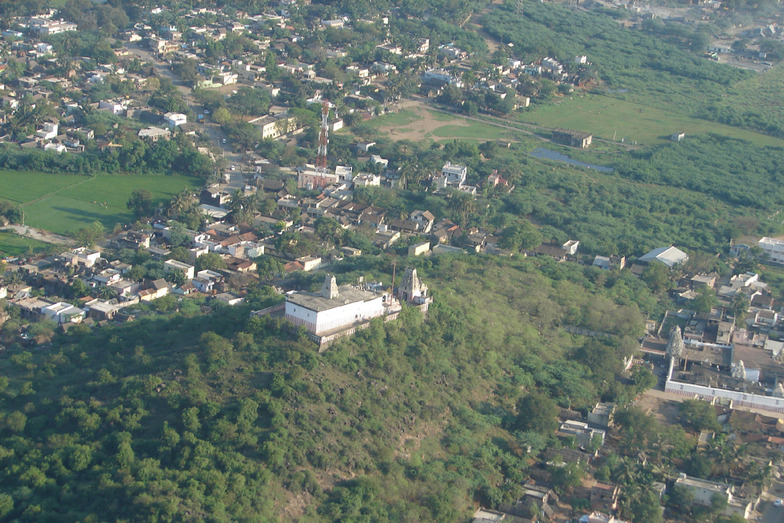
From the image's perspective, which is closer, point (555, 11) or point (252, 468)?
point (252, 468)

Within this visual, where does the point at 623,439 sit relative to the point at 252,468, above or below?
below

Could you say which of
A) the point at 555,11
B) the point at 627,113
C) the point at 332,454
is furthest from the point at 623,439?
the point at 555,11

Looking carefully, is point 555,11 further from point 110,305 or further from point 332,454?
point 332,454

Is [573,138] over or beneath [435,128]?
over

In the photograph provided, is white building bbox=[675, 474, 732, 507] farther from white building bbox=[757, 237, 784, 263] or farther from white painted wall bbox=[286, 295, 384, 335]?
white building bbox=[757, 237, 784, 263]

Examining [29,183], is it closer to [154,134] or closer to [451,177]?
[154,134]

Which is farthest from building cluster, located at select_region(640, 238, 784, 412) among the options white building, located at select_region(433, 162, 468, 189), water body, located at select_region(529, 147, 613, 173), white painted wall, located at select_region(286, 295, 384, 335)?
water body, located at select_region(529, 147, 613, 173)

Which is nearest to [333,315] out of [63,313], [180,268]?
[63,313]
